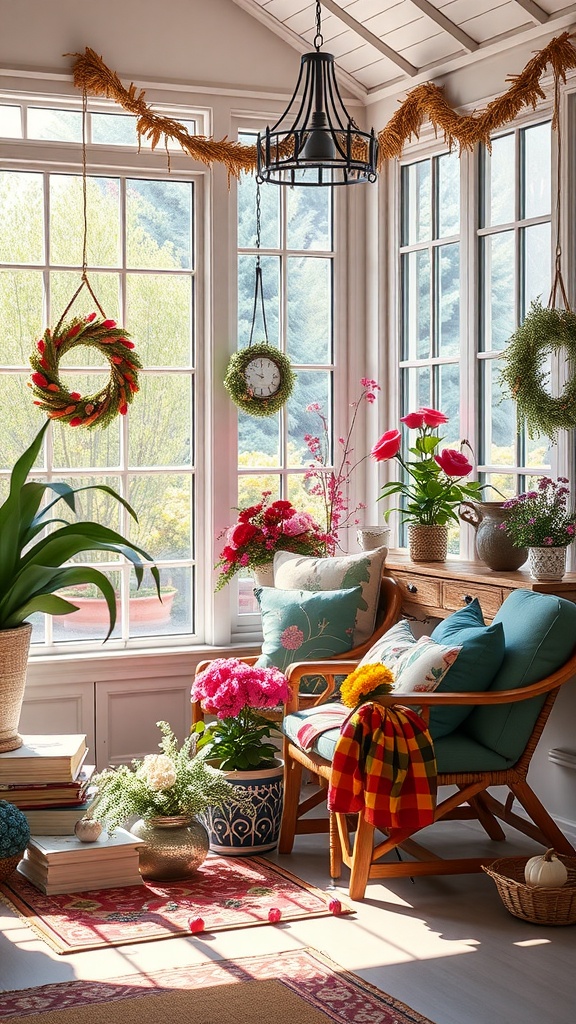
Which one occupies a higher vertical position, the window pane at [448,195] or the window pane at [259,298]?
the window pane at [448,195]

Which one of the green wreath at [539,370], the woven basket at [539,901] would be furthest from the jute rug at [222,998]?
the green wreath at [539,370]

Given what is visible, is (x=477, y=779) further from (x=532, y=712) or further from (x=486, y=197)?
(x=486, y=197)

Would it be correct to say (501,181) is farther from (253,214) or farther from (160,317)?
(160,317)

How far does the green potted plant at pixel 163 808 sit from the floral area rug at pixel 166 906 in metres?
0.08

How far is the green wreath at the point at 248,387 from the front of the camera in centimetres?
517

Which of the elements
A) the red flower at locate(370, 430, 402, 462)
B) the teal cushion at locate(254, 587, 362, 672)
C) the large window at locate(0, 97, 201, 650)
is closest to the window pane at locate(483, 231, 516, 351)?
the red flower at locate(370, 430, 402, 462)

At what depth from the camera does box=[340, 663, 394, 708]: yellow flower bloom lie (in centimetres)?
361

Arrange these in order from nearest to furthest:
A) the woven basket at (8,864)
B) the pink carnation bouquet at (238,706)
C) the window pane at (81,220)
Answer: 1. the woven basket at (8,864)
2. the pink carnation bouquet at (238,706)
3. the window pane at (81,220)

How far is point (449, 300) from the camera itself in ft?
16.7

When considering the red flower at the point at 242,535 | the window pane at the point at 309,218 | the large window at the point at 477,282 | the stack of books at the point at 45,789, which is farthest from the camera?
the window pane at the point at 309,218

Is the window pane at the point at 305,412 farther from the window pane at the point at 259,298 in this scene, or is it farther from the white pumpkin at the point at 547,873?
the white pumpkin at the point at 547,873

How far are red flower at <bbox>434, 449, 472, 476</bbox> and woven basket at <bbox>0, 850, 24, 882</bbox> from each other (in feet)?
6.74

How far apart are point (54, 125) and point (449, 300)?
179cm

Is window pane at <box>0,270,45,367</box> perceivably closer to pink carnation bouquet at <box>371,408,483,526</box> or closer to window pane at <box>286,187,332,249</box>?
window pane at <box>286,187,332,249</box>
